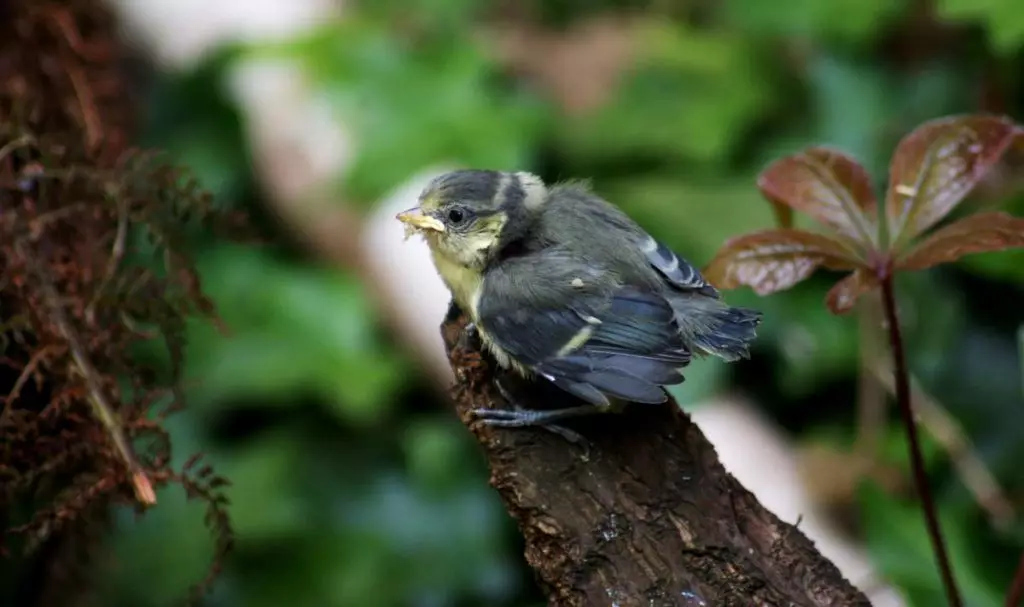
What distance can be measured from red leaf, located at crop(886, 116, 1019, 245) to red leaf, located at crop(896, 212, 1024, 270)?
4cm

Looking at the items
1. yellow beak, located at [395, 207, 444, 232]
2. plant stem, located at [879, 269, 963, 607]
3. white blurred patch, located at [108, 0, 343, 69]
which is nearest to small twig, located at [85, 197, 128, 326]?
yellow beak, located at [395, 207, 444, 232]

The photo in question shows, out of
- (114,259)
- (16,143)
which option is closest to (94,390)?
(114,259)

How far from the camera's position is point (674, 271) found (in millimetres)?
1264

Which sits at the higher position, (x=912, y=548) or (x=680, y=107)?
(x=680, y=107)

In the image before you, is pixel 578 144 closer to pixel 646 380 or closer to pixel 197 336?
pixel 197 336

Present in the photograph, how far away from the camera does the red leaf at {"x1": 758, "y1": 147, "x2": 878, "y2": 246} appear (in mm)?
1236

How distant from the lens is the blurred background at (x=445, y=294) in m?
2.03

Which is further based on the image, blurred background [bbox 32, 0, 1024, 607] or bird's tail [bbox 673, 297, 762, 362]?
blurred background [bbox 32, 0, 1024, 607]

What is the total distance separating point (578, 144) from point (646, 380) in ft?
5.08

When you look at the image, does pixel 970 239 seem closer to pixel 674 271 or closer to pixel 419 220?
pixel 674 271

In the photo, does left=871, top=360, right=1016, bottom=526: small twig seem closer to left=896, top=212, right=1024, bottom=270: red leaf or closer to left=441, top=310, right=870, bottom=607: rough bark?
left=896, top=212, right=1024, bottom=270: red leaf

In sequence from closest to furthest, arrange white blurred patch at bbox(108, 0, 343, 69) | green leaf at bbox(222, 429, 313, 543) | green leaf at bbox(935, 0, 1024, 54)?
green leaf at bbox(935, 0, 1024, 54) < green leaf at bbox(222, 429, 313, 543) < white blurred patch at bbox(108, 0, 343, 69)

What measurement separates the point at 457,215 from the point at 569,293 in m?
A: 0.22

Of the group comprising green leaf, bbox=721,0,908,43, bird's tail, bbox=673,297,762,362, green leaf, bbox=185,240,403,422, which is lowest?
green leaf, bbox=185,240,403,422
